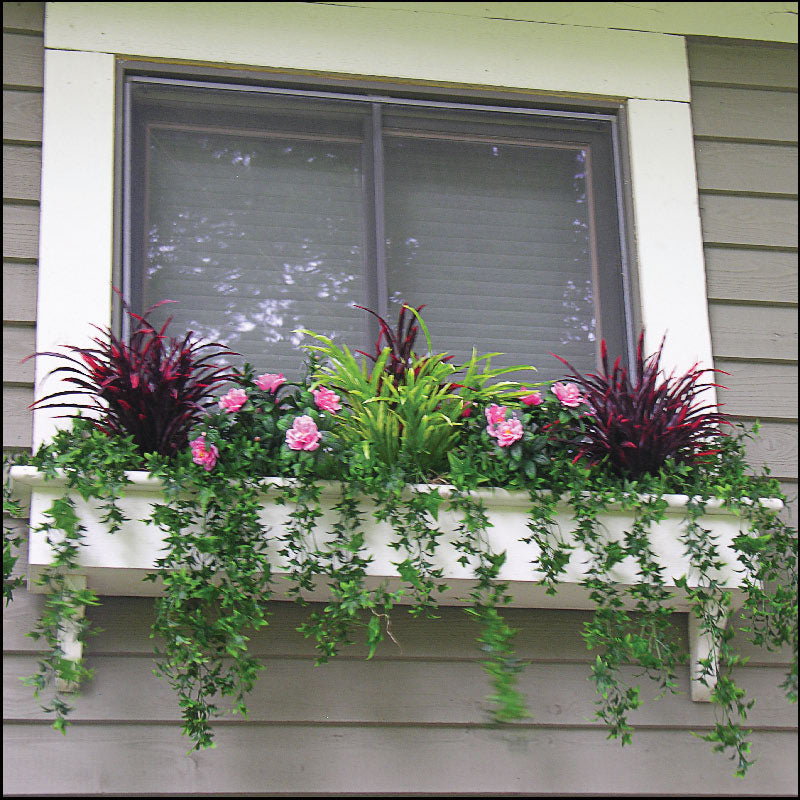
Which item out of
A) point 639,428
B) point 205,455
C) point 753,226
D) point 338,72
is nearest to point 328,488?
point 205,455

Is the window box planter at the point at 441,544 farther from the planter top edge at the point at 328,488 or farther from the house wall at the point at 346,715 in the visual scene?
the house wall at the point at 346,715

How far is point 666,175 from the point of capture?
245 cm

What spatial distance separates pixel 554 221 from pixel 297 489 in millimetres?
1076

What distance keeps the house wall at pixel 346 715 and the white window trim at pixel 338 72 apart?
0.06m

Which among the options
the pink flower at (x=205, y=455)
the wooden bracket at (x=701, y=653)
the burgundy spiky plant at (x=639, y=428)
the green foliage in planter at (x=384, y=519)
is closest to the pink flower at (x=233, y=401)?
the green foliage in planter at (x=384, y=519)

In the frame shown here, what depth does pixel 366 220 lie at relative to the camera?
2.41m

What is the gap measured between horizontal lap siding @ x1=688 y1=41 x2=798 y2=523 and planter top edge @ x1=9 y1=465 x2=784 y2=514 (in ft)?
1.16

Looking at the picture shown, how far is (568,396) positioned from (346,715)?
0.81 m

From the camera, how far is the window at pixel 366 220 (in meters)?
2.31

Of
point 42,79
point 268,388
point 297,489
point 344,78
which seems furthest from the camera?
point 344,78

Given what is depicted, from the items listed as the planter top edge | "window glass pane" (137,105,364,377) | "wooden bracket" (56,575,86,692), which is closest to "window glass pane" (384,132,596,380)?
"window glass pane" (137,105,364,377)

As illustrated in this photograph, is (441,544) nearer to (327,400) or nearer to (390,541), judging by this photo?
(390,541)

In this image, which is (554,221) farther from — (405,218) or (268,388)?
(268,388)

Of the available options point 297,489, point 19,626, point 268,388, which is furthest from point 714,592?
point 19,626
